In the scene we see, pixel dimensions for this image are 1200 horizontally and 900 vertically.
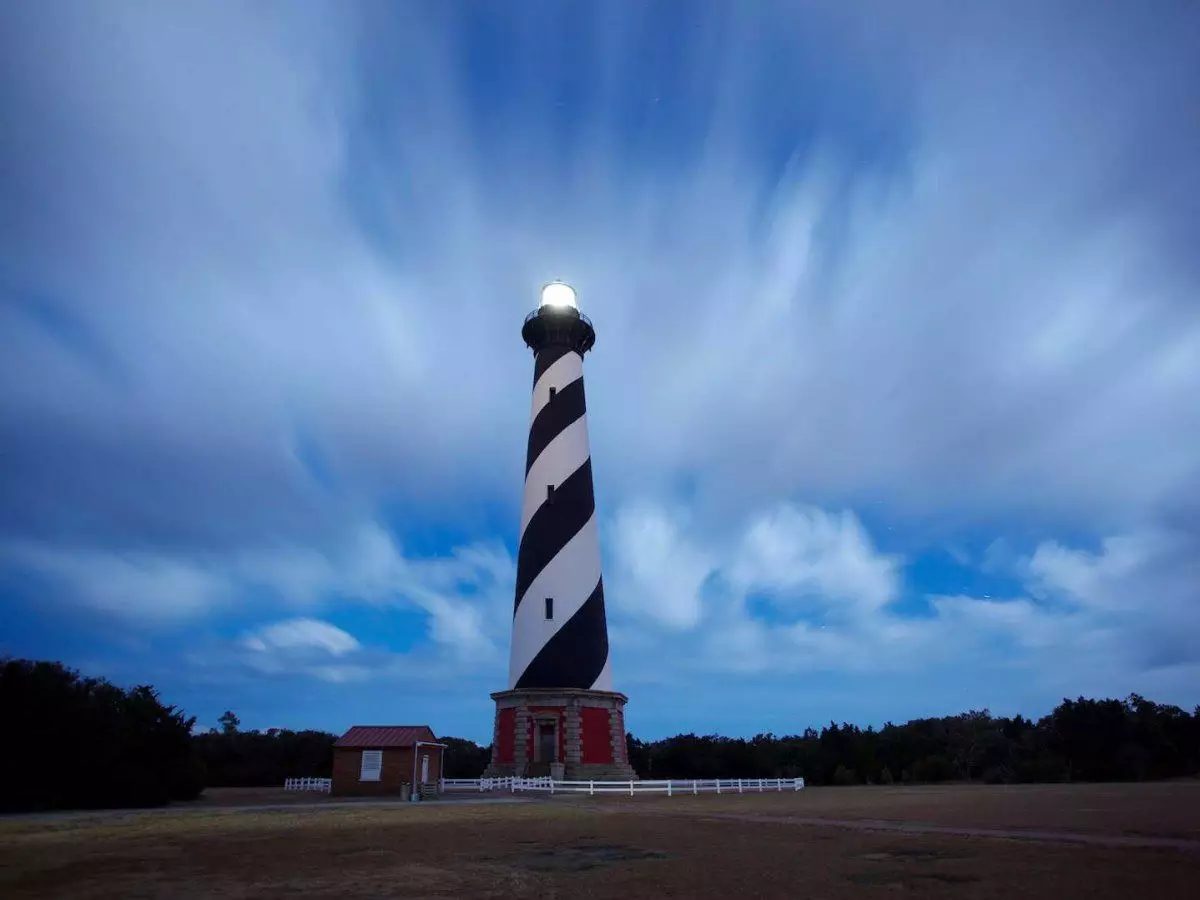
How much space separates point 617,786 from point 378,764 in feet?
27.5

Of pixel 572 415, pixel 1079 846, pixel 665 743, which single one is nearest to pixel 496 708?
pixel 572 415

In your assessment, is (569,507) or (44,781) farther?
(569,507)

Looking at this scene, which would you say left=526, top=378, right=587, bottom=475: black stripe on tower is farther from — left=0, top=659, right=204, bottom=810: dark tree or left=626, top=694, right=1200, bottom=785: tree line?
left=626, top=694, right=1200, bottom=785: tree line

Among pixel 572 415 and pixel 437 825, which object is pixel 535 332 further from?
pixel 437 825

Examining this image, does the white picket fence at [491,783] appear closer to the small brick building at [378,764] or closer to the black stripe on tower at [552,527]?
the small brick building at [378,764]

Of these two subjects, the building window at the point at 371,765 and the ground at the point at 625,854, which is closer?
the ground at the point at 625,854

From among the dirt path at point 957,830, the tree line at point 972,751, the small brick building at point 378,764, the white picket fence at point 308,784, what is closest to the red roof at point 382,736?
the small brick building at point 378,764

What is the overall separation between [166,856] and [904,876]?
8608 mm

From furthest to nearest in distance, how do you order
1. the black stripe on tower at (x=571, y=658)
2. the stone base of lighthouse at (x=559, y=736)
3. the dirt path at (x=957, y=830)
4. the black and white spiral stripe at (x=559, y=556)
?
1. the black and white spiral stripe at (x=559, y=556)
2. the black stripe on tower at (x=571, y=658)
3. the stone base of lighthouse at (x=559, y=736)
4. the dirt path at (x=957, y=830)

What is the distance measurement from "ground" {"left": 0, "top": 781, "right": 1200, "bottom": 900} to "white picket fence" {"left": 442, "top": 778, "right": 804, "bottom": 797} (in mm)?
8504

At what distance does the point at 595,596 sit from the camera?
29047mm

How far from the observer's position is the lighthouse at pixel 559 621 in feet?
87.2

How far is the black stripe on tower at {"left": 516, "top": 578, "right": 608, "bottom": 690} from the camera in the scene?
27.1 m

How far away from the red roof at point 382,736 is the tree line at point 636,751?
15.1 feet
